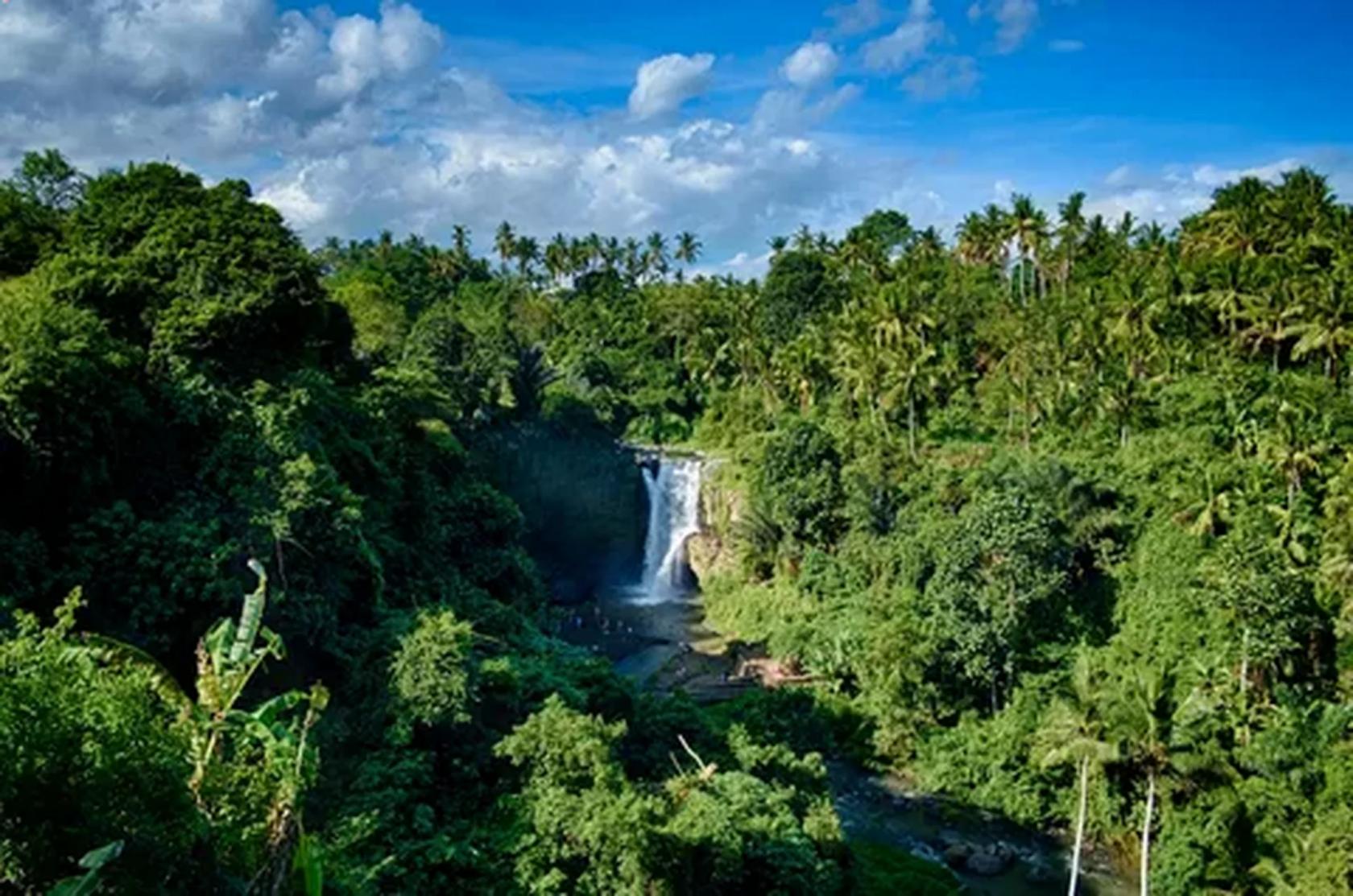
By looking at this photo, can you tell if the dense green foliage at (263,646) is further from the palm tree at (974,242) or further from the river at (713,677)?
the palm tree at (974,242)

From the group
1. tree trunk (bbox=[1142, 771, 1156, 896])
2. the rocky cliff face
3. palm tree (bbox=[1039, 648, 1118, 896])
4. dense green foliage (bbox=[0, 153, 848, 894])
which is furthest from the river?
dense green foliage (bbox=[0, 153, 848, 894])

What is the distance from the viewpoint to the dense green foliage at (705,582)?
56.1 ft

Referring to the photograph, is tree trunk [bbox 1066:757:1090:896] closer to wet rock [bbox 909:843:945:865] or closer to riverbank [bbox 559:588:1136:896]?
riverbank [bbox 559:588:1136:896]

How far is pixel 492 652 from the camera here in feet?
82.9

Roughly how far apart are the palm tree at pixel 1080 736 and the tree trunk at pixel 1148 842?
112 centimetres

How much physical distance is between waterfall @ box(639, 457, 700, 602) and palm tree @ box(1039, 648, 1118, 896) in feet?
86.6

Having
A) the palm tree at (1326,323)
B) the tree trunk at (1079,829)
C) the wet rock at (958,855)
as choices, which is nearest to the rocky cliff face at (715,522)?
the wet rock at (958,855)

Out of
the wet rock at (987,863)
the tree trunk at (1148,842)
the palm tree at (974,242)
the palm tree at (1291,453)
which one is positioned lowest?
the wet rock at (987,863)

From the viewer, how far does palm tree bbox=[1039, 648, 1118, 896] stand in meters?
24.4

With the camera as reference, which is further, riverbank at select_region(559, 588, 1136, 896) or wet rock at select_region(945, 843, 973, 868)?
wet rock at select_region(945, 843, 973, 868)

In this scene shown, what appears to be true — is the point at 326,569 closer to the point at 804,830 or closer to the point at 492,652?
the point at 492,652

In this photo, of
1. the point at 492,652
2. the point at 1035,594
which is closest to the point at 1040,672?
the point at 1035,594

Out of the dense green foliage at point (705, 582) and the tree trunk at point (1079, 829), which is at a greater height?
the dense green foliage at point (705, 582)

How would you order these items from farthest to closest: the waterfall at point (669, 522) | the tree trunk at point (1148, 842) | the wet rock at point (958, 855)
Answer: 1. the waterfall at point (669, 522)
2. the wet rock at point (958, 855)
3. the tree trunk at point (1148, 842)
